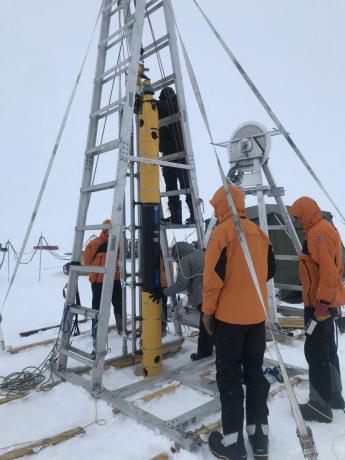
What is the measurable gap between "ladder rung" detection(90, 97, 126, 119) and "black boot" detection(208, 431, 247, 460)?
131 inches

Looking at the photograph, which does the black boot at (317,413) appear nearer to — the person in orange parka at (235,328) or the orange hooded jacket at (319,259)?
the person in orange parka at (235,328)

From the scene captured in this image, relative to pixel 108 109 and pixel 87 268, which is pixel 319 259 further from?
pixel 108 109

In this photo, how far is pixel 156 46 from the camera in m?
4.94

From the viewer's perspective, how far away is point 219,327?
2.84 metres

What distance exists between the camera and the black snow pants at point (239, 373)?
276 centimetres

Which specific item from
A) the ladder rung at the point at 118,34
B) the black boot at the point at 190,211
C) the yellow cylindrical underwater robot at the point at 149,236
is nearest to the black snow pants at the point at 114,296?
the black boot at the point at 190,211

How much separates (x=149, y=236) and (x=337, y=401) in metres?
2.46

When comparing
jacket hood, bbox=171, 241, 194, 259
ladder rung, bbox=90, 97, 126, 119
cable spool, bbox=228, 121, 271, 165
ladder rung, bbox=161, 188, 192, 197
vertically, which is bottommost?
jacket hood, bbox=171, 241, 194, 259

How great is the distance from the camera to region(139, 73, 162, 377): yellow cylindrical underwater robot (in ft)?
13.8

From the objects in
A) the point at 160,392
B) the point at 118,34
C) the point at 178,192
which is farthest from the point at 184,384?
the point at 118,34

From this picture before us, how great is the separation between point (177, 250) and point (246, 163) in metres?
1.78

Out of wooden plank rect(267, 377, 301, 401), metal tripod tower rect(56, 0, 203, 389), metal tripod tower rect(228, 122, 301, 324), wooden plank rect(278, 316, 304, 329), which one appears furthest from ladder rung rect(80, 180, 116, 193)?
wooden plank rect(278, 316, 304, 329)

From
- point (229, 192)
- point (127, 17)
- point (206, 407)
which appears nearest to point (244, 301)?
point (229, 192)

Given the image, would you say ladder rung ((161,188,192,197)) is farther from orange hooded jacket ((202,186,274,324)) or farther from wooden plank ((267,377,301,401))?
wooden plank ((267,377,301,401))
